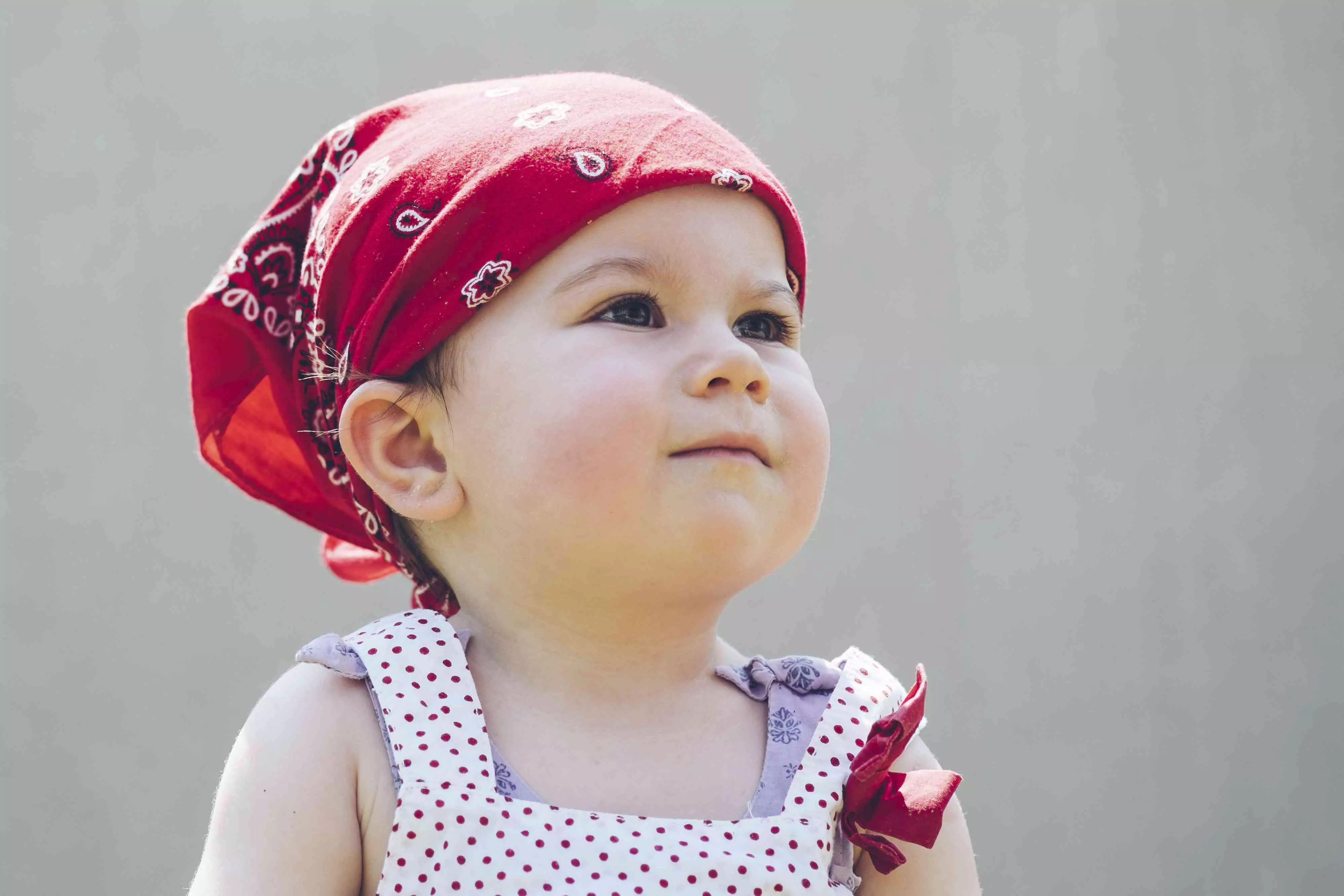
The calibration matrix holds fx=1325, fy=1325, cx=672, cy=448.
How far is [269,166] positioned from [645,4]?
618 millimetres

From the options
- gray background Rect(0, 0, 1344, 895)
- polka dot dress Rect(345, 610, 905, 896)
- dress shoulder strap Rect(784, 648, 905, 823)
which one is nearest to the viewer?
polka dot dress Rect(345, 610, 905, 896)

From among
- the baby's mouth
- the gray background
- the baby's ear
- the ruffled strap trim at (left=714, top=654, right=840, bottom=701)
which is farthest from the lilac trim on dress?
the gray background

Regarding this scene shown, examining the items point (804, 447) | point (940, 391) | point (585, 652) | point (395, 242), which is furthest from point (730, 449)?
point (940, 391)

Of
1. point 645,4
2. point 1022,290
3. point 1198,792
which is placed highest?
point 645,4

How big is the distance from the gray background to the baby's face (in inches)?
38.0

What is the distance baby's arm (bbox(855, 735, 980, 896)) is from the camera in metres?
1.03

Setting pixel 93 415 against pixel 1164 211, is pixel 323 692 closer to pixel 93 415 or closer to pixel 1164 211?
pixel 93 415

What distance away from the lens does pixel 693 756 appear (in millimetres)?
1001

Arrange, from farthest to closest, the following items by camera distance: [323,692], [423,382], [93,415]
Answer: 1. [93,415]
2. [423,382]
3. [323,692]

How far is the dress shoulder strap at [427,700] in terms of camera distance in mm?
906

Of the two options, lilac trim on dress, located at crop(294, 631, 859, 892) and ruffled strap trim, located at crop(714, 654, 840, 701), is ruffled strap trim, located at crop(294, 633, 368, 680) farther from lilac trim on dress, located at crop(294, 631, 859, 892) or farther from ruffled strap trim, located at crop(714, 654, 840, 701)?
ruffled strap trim, located at crop(714, 654, 840, 701)

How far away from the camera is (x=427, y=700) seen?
37.3 inches

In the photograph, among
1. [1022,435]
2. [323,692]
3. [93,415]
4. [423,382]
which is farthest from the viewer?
[1022,435]

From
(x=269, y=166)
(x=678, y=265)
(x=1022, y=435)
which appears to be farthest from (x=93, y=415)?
(x=1022, y=435)
